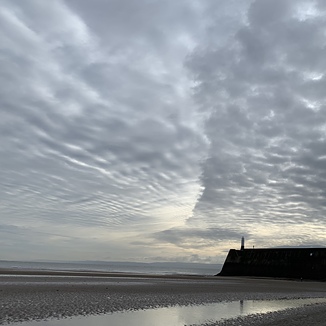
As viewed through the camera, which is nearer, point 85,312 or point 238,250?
point 85,312

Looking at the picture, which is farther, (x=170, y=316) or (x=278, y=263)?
(x=278, y=263)

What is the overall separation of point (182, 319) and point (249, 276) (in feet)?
140

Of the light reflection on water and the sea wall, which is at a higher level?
the sea wall

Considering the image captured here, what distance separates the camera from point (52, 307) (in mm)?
15711

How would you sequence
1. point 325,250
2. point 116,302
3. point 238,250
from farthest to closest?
point 238,250 < point 325,250 < point 116,302

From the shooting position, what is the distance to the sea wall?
46.6 meters

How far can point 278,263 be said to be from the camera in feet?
169

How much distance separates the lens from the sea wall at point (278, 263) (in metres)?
46.6

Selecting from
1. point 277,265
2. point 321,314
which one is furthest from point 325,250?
point 321,314

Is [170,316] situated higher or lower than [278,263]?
lower

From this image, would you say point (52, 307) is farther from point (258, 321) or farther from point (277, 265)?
point (277, 265)

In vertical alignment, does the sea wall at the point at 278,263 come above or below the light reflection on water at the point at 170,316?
above

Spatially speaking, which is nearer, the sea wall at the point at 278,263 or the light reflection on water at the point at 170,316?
the light reflection on water at the point at 170,316

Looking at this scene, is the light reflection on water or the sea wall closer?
the light reflection on water
